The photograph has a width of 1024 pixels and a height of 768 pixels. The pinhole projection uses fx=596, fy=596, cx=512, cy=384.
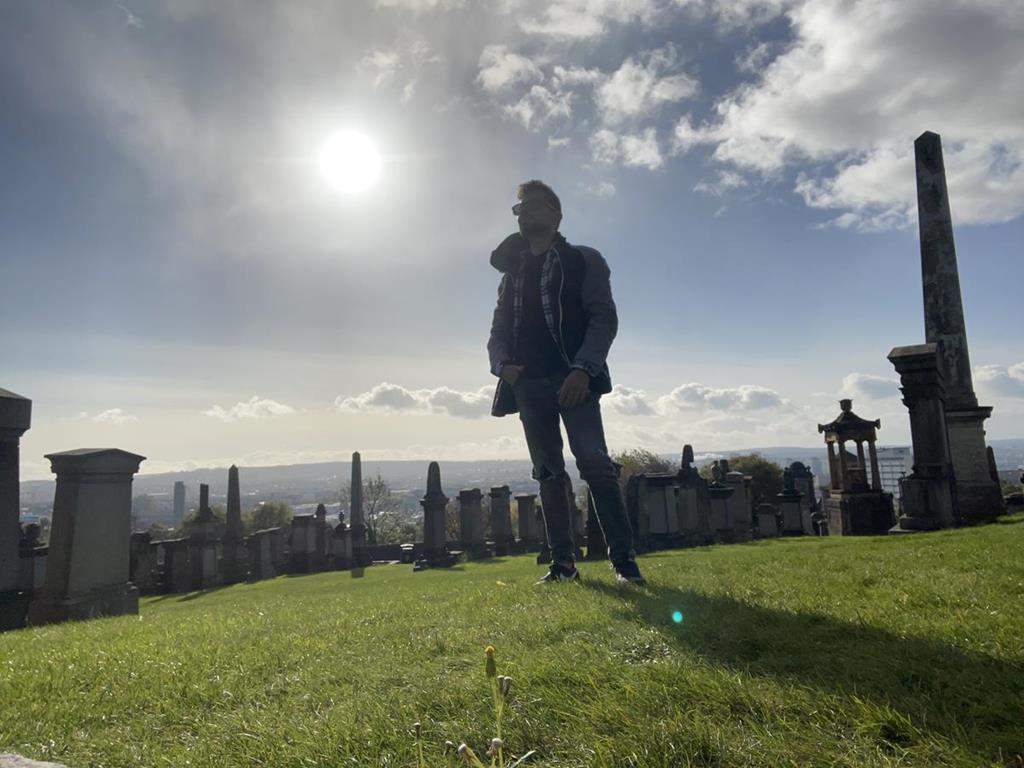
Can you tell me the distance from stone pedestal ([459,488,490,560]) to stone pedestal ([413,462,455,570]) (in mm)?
645

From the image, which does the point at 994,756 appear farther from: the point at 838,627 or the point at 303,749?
the point at 303,749

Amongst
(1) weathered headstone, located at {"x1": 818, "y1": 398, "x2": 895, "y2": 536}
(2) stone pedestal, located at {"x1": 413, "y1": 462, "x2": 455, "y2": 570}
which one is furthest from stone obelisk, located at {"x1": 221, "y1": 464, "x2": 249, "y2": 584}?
(1) weathered headstone, located at {"x1": 818, "y1": 398, "x2": 895, "y2": 536}

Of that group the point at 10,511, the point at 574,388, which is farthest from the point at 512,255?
the point at 10,511

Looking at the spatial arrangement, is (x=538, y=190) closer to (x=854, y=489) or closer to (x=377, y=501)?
(x=854, y=489)

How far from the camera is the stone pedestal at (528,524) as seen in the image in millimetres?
20094

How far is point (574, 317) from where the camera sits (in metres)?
4.81

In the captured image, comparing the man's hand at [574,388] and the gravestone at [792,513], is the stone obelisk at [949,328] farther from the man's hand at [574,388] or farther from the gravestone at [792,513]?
the man's hand at [574,388]

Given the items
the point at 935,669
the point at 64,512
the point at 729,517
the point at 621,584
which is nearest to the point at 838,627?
the point at 935,669

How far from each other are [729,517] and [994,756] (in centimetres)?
1849

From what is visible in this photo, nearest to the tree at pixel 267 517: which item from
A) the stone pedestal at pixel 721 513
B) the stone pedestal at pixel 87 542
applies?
the stone pedestal at pixel 721 513

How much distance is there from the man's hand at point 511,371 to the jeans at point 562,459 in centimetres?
6

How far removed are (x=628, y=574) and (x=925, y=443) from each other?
11.6m

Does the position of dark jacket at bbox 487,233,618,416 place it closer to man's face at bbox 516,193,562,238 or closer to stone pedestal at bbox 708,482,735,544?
man's face at bbox 516,193,562,238

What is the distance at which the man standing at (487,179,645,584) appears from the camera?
14.9 ft
